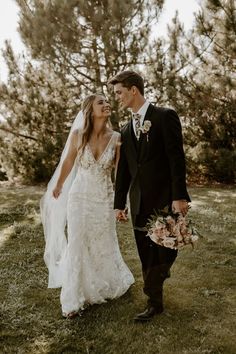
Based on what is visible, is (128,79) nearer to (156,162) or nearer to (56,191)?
(156,162)

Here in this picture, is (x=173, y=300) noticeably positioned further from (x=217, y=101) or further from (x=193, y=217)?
(x=217, y=101)

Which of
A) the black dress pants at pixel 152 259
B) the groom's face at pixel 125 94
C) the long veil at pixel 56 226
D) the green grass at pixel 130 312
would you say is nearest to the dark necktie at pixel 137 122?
the groom's face at pixel 125 94

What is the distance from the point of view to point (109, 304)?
14.0ft

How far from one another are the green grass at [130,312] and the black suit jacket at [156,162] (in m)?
1.04

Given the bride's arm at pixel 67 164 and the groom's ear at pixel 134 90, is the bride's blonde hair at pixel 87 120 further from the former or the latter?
the groom's ear at pixel 134 90

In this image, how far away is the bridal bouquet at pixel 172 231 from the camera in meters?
3.39

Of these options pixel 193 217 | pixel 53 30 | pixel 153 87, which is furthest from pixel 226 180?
pixel 53 30

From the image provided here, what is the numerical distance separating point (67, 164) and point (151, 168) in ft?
3.80

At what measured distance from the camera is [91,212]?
4305 millimetres

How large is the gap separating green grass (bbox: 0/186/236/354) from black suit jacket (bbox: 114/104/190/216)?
3.41 feet

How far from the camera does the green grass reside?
349 cm

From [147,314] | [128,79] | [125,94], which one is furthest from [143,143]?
[147,314]

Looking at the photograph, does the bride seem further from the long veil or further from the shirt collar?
the shirt collar

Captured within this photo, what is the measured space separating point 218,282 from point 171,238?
1.71m
